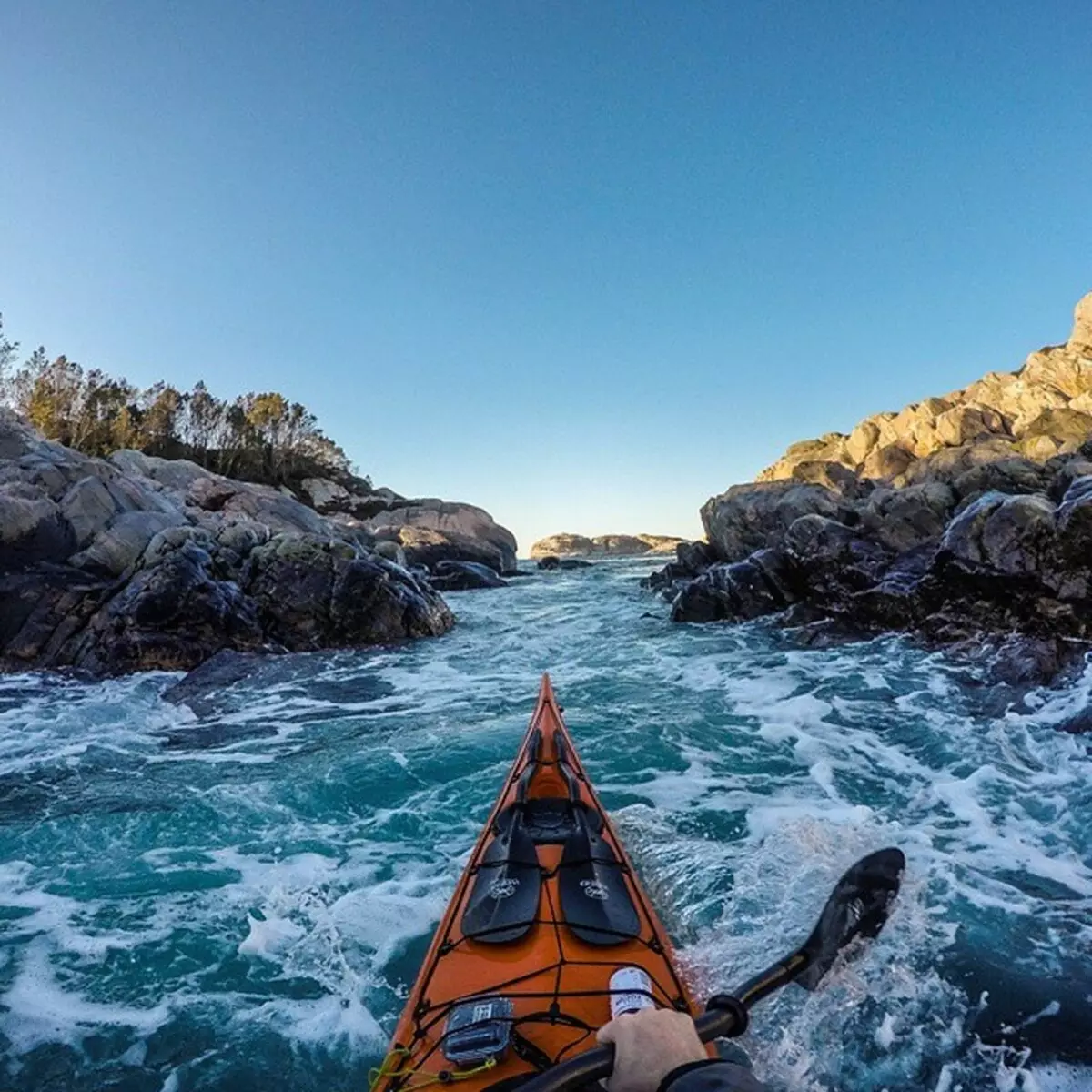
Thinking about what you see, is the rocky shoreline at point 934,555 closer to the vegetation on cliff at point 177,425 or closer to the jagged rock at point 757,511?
the jagged rock at point 757,511

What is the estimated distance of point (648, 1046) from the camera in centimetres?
194

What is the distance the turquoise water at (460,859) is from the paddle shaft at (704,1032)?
0.74 meters

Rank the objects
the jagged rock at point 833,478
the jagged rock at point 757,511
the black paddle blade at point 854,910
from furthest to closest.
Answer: the jagged rock at point 833,478, the jagged rock at point 757,511, the black paddle blade at point 854,910

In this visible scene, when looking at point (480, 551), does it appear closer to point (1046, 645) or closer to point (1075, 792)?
point (1046, 645)

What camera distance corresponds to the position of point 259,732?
1018cm

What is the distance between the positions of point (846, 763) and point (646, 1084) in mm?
7306

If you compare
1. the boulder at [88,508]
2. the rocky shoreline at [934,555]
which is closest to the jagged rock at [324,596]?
the boulder at [88,508]

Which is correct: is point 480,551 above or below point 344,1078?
above

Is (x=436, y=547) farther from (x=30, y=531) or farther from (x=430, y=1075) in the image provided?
(x=430, y=1075)

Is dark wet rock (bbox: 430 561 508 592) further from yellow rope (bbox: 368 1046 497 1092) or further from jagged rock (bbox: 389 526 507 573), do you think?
yellow rope (bbox: 368 1046 497 1092)

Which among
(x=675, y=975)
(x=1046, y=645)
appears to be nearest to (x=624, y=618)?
(x=1046, y=645)

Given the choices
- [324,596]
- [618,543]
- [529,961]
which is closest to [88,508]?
[324,596]

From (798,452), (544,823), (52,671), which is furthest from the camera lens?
(798,452)

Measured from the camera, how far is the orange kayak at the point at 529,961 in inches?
114
